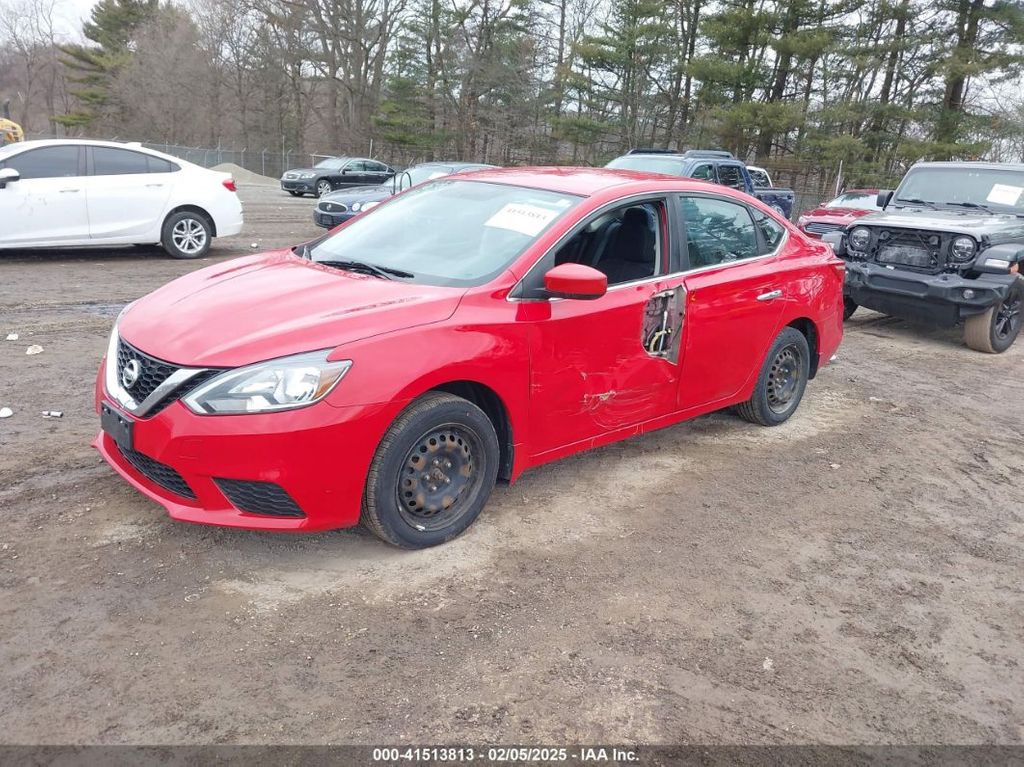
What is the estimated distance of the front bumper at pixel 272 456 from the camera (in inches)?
122

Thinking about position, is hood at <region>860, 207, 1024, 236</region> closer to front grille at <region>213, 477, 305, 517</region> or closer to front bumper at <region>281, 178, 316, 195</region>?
front grille at <region>213, 477, 305, 517</region>

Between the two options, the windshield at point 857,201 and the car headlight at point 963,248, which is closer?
the car headlight at point 963,248

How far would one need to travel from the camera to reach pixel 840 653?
3.12 metres

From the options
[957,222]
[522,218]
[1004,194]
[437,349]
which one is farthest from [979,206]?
[437,349]

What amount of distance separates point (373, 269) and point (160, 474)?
139 centimetres

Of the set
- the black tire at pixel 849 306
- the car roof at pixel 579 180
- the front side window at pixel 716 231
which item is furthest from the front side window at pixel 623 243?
the black tire at pixel 849 306

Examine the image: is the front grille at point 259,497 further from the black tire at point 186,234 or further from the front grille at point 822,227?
the front grille at point 822,227

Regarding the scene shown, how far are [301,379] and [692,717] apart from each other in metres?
1.88

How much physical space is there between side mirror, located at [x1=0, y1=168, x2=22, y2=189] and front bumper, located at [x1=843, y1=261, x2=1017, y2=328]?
30.9 feet

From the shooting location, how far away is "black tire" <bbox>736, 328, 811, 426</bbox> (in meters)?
5.41

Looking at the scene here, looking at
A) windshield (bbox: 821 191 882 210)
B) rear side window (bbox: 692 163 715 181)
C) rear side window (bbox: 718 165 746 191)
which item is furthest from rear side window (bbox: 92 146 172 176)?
windshield (bbox: 821 191 882 210)

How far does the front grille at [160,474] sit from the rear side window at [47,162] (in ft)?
24.5

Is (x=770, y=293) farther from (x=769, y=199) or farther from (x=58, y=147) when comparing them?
(x=769, y=199)

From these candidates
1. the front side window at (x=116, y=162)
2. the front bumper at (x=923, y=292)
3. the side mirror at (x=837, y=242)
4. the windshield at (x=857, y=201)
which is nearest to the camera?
the front bumper at (x=923, y=292)
